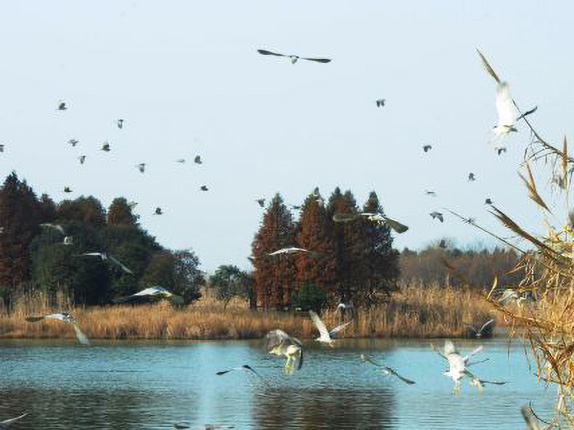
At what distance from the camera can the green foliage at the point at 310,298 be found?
2317 inches

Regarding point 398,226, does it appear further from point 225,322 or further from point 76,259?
point 76,259

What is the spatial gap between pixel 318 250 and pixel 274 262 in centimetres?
282

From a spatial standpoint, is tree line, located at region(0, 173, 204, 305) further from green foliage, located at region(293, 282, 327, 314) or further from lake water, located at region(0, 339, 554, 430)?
lake water, located at region(0, 339, 554, 430)

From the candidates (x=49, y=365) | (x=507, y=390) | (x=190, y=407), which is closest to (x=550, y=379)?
(x=190, y=407)

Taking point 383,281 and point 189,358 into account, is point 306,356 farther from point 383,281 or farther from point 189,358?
point 383,281

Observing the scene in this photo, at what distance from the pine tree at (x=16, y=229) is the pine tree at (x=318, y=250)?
15.8 meters

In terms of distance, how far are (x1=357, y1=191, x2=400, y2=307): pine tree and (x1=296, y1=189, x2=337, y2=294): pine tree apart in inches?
72.8

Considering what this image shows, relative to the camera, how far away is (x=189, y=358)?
42375 mm

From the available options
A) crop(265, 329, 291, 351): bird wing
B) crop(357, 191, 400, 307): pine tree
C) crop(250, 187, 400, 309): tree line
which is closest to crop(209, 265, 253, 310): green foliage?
crop(250, 187, 400, 309): tree line

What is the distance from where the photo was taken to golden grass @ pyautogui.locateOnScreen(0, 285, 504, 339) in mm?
50156

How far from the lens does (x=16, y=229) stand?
226ft

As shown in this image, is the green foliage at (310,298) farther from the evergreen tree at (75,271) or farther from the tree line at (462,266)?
the tree line at (462,266)

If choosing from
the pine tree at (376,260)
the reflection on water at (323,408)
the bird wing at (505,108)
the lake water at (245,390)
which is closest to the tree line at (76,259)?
the pine tree at (376,260)

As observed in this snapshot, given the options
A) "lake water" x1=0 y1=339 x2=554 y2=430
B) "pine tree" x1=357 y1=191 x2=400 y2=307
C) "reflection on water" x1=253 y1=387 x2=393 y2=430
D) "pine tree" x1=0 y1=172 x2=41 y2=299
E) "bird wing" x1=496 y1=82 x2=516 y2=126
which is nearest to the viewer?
"bird wing" x1=496 y1=82 x2=516 y2=126
